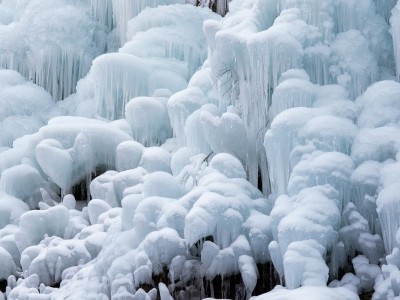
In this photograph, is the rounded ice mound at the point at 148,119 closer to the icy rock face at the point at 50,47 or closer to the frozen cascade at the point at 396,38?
the icy rock face at the point at 50,47

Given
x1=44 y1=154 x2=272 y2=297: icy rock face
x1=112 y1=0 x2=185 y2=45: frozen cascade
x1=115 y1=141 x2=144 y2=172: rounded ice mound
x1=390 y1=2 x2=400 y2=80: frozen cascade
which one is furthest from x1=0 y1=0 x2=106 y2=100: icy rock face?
x1=390 y1=2 x2=400 y2=80: frozen cascade

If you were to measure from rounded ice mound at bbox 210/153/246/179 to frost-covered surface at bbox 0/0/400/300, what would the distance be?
0.02 metres

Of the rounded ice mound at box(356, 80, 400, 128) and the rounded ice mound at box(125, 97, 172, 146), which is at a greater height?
the rounded ice mound at box(356, 80, 400, 128)

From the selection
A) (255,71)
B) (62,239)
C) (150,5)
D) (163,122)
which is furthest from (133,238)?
(150,5)

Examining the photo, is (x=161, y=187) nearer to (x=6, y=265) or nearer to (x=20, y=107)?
(x=6, y=265)

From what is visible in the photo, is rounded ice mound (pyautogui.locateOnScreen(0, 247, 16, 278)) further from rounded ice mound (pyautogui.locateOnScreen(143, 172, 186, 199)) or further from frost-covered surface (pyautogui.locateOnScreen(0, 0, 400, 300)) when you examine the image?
rounded ice mound (pyautogui.locateOnScreen(143, 172, 186, 199))

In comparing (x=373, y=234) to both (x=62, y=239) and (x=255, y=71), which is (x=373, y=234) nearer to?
(x=255, y=71)

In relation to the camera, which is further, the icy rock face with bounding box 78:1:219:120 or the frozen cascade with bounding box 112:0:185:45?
the frozen cascade with bounding box 112:0:185:45

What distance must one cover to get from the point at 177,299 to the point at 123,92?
503 cm

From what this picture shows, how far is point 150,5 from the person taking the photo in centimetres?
1442

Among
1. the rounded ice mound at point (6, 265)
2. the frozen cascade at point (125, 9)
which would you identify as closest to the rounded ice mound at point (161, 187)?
the rounded ice mound at point (6, 265)

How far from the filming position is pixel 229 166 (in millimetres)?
9086

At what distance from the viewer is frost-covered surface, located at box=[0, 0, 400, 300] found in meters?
7.80

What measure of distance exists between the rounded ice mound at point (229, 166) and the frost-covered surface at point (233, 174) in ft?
0.08
